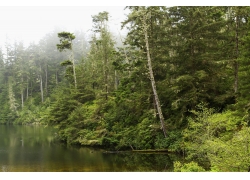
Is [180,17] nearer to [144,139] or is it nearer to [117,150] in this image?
[144,139]

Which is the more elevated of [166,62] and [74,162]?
[166,62]

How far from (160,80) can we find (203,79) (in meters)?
4.21

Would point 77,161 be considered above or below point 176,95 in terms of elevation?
below

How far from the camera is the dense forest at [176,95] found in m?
13.7

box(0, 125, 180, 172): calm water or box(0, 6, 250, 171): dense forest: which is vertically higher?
box(0, 6, 250, 171): dense forest

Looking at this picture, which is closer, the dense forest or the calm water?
the dense forest

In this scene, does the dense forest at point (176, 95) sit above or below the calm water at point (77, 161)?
above

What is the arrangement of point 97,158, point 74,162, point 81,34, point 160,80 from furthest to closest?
point 81,34
point 160,80
point 97,158
point 74,162

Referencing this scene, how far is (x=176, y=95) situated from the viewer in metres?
19.3

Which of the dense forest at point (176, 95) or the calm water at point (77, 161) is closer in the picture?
the dense forest at point (176, 95)

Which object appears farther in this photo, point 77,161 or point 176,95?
point 176,95

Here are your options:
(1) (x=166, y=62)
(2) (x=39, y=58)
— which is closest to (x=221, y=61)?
(1) (x=166, y=62)

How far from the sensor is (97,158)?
18.0m

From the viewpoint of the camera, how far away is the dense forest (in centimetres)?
1371
